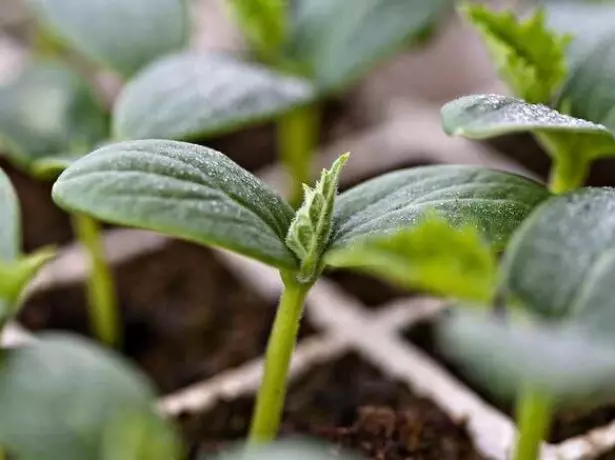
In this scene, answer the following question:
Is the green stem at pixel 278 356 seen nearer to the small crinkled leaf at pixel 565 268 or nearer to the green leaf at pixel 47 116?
→ the small crinkled leaf at pixel 565 268

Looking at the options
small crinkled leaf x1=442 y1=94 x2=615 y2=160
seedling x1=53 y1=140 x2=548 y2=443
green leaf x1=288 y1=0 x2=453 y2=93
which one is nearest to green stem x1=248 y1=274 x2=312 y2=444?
seedling x1=53 y1=140 x2=548 y2=443

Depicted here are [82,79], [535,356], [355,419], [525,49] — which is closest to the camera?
[535,356]

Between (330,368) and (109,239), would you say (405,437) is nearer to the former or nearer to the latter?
(330,368)

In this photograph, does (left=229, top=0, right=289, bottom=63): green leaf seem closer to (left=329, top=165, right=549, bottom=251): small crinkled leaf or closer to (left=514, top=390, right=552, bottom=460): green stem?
(left=329, top=165, right=549, bottom=251): small crinkled leaf

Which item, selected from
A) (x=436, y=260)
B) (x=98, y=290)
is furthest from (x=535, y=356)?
(x=98, y=290)

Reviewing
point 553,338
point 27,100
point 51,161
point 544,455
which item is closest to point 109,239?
point 27,100

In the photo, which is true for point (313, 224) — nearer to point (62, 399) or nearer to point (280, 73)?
point (62, 399)

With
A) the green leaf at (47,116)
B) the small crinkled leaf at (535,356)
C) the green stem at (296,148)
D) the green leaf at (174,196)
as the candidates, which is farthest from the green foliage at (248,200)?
the green stem at (296,148)
